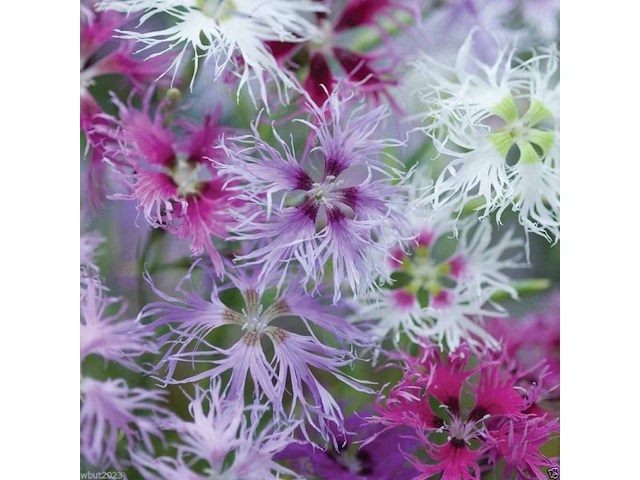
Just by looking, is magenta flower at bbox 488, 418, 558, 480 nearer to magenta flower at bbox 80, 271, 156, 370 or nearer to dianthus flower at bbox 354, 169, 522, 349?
dianthus flower at bbox 354, 169, 522, 349

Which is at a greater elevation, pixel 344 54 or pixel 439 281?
pixel 344 54

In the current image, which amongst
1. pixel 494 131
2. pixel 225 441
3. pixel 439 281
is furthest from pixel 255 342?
pixel 494 131

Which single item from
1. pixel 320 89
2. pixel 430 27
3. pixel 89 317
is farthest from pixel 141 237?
pixel 430 27

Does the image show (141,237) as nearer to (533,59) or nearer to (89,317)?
(89,317)

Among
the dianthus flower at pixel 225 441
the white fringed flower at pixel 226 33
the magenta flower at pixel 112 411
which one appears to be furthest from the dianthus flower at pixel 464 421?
the white fringed flower at pixel 226 33

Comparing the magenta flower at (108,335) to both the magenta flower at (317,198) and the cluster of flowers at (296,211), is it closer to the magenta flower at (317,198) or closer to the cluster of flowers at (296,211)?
the cluster of flowers at (296,211)

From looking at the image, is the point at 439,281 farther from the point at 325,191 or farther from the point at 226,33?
the point at 226,33
